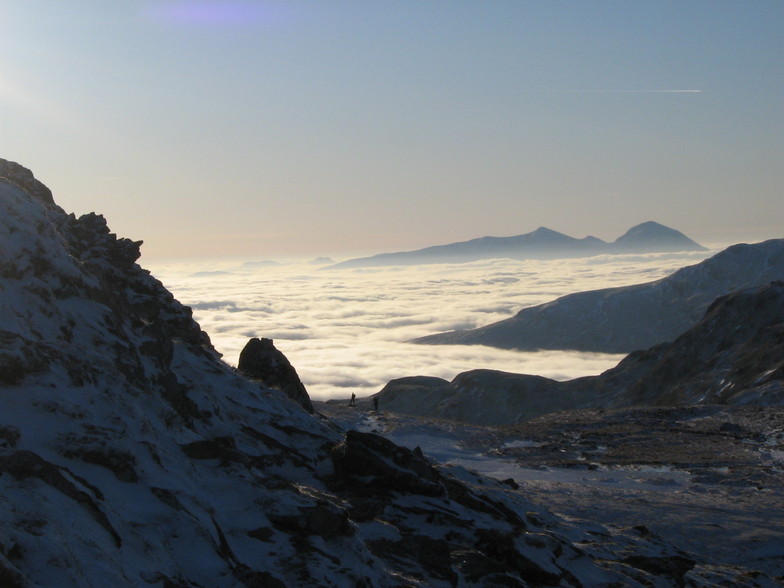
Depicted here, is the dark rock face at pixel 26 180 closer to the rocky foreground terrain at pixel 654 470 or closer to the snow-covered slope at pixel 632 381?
the rocky foreground terrain at pixel 654 470

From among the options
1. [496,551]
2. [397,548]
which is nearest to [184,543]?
[397,548]

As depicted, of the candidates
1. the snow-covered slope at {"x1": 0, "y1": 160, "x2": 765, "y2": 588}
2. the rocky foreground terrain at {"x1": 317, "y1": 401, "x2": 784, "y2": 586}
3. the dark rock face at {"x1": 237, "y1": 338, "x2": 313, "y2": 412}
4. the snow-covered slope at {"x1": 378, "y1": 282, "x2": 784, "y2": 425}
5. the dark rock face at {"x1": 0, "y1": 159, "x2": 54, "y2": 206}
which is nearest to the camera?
the snow-covered slope at {"x1": 0, "y1": 160, "x2": 765, "y2": 588}

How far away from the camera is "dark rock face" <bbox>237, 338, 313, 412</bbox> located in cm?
3162

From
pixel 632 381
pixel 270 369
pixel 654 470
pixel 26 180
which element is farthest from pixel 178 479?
pixel 632 381

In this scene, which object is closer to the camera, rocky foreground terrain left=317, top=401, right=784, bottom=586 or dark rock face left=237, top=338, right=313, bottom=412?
rocky foreground terrain left=317, top=401, right=784, bottom=586

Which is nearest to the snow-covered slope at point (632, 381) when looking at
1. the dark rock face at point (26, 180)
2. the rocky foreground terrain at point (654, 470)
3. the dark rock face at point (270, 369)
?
the rocky foreground terrain at point (654, 470)

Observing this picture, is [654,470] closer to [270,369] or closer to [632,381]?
[270,369]

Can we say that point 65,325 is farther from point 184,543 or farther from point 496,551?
point 496,551

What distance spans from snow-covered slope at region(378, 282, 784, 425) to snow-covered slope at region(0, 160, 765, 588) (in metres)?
82.3

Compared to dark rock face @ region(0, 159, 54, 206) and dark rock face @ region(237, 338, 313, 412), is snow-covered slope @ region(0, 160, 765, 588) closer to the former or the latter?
dark rock face @ region(0, 159, 54, 206)

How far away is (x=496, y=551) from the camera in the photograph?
64.0ft

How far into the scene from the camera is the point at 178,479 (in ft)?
51.6

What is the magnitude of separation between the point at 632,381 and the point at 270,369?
10213 cm

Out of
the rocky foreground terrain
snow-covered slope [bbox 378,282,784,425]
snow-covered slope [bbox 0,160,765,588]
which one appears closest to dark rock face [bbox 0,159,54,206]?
snow-covered slope [bbox 0,160,765,588]
